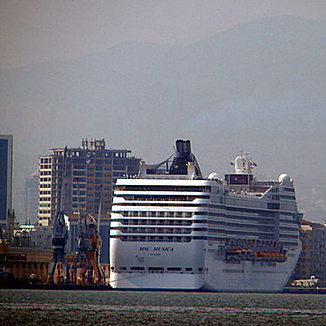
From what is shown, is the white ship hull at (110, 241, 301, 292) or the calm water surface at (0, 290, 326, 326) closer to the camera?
the calm water surface at (0, 290, 326, 326)

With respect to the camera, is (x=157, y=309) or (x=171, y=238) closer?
(x=157, y=309)

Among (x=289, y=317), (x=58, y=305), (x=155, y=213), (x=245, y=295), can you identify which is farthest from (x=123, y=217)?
(x=289, y=317)

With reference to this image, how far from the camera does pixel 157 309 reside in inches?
5955

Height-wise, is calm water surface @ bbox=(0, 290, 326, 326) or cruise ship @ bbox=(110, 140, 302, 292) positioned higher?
cruise ship @ bbox=(110, 140, 302, 292)

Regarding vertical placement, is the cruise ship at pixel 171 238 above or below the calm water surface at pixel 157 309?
above

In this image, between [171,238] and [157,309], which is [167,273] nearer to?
[171,238]

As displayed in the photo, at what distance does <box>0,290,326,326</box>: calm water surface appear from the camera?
5271 inches

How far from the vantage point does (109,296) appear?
605 ft

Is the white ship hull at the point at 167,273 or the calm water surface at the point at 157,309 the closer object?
the calm water surface at the point at 157,309

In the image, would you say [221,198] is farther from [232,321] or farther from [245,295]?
[232,321]

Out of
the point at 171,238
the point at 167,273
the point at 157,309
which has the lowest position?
the point at 157,309

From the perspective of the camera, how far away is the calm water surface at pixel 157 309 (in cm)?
13388

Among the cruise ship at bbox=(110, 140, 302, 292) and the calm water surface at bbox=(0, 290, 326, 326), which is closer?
the calm water surface at bbox=(0, 290, 326, 326)

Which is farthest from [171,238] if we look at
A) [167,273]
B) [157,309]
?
[157,309]
